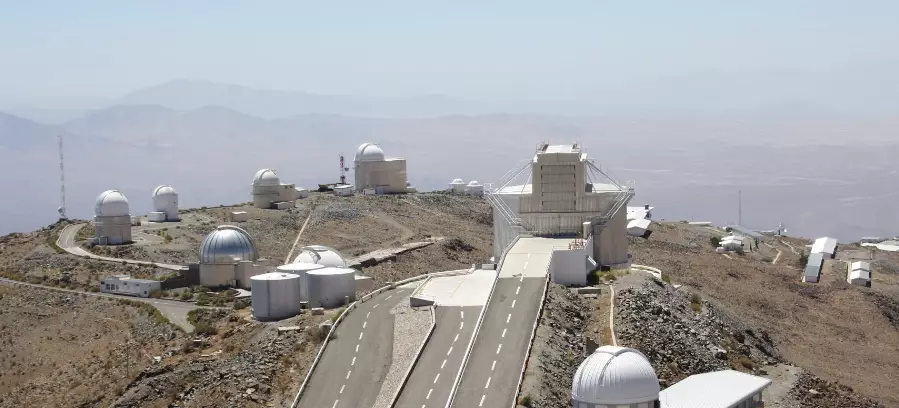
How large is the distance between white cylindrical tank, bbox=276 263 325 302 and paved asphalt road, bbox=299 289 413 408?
15.0 feet

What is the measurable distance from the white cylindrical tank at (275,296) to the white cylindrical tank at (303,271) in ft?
6.67

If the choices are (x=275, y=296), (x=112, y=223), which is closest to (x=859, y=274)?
(x=275, y=296)

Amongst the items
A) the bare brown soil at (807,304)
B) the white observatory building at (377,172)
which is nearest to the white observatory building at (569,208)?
the bare brown soil at (807,304)

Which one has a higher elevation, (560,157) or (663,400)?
(560,157)

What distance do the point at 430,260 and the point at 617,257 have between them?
23957mm

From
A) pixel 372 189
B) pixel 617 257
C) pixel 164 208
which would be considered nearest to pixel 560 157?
pixel 617 257

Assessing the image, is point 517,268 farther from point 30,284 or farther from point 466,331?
point 30,284

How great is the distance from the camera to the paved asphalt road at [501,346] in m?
42.6

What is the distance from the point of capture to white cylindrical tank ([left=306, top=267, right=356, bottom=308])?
5697 cm

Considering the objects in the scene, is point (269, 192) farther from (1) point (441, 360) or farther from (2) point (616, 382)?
(2) point (616, 382)

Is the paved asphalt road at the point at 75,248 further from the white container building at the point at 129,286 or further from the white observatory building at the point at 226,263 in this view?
the white observatory building at the point at 226,263

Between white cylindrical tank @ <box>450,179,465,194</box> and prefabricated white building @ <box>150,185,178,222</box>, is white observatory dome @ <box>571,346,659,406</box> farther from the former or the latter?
white cylindrical tank @ <box>450,179,465,194</box>

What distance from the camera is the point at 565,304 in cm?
5262

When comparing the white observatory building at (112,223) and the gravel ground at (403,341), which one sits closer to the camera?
the gravel ground at (403,341)
